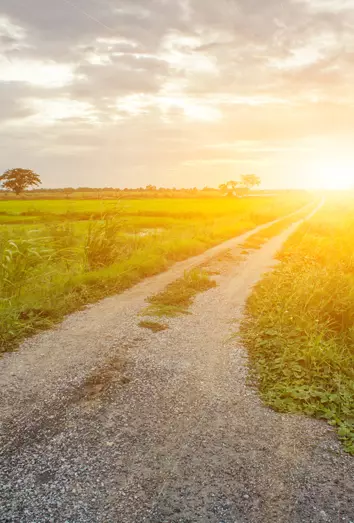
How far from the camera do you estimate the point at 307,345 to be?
9219mm

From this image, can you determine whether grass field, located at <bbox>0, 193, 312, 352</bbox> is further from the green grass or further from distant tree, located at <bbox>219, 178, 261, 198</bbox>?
distant tree, located at <bbox>219, 178, 261, 198</bbox>

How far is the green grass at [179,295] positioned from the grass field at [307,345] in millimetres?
1954

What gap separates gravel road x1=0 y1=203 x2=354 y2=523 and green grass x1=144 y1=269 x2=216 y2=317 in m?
2.43

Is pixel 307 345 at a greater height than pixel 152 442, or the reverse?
pixel 307 345

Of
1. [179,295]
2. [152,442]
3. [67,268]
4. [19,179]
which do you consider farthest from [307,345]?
[19,179]

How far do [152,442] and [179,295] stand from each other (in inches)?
315

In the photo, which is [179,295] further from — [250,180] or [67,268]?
[250,180]

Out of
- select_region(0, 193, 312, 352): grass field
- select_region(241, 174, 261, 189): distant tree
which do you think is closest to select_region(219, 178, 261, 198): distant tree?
select_region(241, 174, 261, 189): distant tree

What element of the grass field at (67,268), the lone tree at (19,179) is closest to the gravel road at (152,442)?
the grass field at (67,268)

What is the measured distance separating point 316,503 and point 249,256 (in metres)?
17.9

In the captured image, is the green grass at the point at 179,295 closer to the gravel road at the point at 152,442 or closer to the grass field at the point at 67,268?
the grass field at the point at 67,268

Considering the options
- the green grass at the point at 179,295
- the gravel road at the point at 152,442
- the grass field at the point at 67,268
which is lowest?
the gravel road at the point at 152,442

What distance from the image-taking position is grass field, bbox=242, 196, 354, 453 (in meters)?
7.40

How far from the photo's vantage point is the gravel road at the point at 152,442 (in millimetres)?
4918
